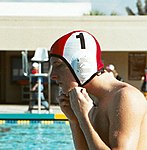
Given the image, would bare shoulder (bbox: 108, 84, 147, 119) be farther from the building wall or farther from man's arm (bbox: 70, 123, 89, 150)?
the building wall

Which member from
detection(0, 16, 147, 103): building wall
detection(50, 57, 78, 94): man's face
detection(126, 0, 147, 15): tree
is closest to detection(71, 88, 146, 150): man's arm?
detection(50, 57, 78, 94): man's face

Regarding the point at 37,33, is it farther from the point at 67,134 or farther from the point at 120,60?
the point at 67,134

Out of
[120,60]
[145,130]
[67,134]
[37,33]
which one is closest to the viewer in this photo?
[145,130]

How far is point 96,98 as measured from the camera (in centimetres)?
214

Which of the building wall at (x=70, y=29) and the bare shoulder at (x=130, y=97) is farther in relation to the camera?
the building wall at (x=70, y=29)

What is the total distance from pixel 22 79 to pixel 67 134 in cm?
1178

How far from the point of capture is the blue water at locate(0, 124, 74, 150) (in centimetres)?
1111

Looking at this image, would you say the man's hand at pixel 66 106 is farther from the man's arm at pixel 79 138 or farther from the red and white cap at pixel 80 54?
the red and white cap at pixel 80 54

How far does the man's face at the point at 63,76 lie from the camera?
2.06 m

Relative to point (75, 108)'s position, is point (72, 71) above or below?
above

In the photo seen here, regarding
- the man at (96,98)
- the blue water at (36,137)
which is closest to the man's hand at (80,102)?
the man at (96,98)

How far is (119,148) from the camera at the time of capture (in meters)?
1.89

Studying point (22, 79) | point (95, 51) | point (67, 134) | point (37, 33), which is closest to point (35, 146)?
point (67, 134)

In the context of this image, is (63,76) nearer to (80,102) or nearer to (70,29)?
(80,102)
